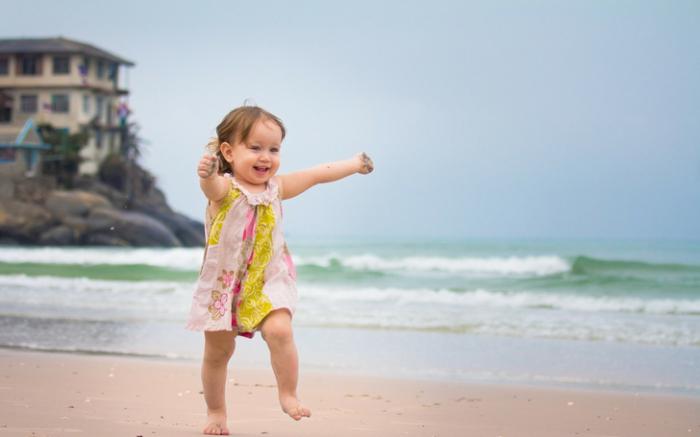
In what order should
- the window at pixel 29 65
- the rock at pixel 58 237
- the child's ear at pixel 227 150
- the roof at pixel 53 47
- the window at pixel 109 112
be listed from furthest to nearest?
the window at pixel 109 112, the window at pixel 29 65, the roof at pixel 53 47, the rock at pixel 58 237, the child's ear at pixel 227 150

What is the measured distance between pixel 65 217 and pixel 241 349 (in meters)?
34.2

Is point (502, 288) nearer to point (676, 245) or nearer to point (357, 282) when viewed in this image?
point (357, 282)

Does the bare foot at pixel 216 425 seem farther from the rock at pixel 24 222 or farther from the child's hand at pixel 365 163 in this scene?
the rock at pixel 24 222

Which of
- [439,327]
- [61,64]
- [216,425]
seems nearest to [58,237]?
[61,64]

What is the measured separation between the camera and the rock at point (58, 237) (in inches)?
1565

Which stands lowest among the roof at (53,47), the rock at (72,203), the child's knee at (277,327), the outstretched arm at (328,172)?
the child's knee at (277,327)

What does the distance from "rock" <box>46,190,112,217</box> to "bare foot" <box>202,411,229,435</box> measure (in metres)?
38.4

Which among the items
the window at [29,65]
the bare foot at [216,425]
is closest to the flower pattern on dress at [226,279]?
the bare foot at [216,425]

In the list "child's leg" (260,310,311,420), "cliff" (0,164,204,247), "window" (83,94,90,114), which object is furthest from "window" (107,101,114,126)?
"child's leg" (260,310,311,420)

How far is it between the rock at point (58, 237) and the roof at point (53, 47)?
993 centimetres

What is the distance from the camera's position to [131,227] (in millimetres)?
41438

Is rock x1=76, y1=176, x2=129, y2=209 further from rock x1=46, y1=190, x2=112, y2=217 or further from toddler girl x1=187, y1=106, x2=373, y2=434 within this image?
toddler girl x1=187, y1=106, x2=373, y2=434

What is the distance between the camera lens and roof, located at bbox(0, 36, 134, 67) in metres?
45.7

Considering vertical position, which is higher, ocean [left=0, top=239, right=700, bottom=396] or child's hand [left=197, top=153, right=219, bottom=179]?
child's hand [left=197, top=153, right=219, bottom=179]
